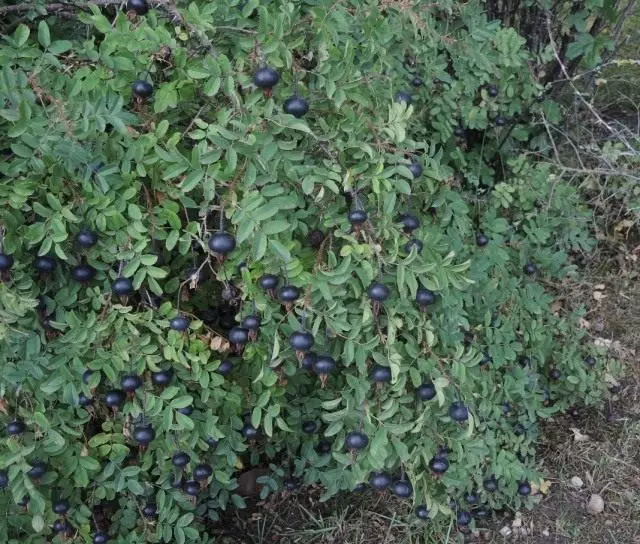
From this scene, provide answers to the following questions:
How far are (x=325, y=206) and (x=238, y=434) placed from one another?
740 millimetres

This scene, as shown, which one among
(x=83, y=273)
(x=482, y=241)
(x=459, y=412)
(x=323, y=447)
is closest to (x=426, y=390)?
(x=459, y=412)

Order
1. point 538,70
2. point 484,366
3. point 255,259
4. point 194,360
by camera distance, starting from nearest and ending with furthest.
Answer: point 255,259
point 194,360
point 484,366
point 538,70

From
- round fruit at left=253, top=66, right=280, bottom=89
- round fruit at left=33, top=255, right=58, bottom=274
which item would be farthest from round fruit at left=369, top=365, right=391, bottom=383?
round fruit at left=33, top=255, right=58, bottom=274

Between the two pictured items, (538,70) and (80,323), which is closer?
(80,323)

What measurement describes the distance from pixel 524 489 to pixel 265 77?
1.76 meters

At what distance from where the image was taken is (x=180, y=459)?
5.94 ft

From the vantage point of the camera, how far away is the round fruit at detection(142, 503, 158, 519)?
6.44 ft

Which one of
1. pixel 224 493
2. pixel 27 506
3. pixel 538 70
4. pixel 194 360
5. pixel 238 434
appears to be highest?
pixel 538 70

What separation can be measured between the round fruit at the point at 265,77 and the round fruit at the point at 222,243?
13.3 inches

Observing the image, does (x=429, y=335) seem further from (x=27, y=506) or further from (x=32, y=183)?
(x=27, y=506)

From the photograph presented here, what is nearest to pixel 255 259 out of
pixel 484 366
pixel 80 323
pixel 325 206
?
pixel 325 206

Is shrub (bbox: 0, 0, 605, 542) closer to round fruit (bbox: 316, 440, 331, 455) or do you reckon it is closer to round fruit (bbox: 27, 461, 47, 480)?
round fruit (bbox: 27, 461, 47, 480)

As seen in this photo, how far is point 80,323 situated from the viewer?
162cm

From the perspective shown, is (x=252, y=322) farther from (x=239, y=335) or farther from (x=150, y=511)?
(x=150, y=511)
